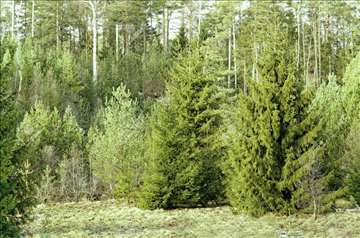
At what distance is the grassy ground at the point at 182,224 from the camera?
14.1 m

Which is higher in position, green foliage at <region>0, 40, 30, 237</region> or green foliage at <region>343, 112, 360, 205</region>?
green foliage at <region>0, 40, 30, 237</region>

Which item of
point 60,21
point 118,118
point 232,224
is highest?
point 60,21

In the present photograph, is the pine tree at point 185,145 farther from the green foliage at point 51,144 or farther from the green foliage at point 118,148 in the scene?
the green foliage at point 51,144

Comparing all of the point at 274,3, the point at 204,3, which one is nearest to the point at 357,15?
the point at 274,3

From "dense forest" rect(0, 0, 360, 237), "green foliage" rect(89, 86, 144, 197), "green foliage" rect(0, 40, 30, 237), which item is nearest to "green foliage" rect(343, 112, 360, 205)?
"dense forest" rect(0, 0, 360, 237)

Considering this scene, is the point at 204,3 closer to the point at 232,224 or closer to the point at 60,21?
the point at 60,21

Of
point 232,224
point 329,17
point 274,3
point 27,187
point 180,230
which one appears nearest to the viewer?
point 27,187

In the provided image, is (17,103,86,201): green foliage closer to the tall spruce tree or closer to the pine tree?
the pine tree

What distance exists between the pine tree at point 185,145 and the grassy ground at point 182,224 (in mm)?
811

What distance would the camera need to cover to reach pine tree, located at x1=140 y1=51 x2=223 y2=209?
19406 millimetres

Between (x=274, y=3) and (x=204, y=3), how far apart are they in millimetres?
5752

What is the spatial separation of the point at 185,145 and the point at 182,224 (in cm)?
460

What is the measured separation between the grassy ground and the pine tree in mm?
811

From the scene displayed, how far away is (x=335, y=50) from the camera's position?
47.8m
